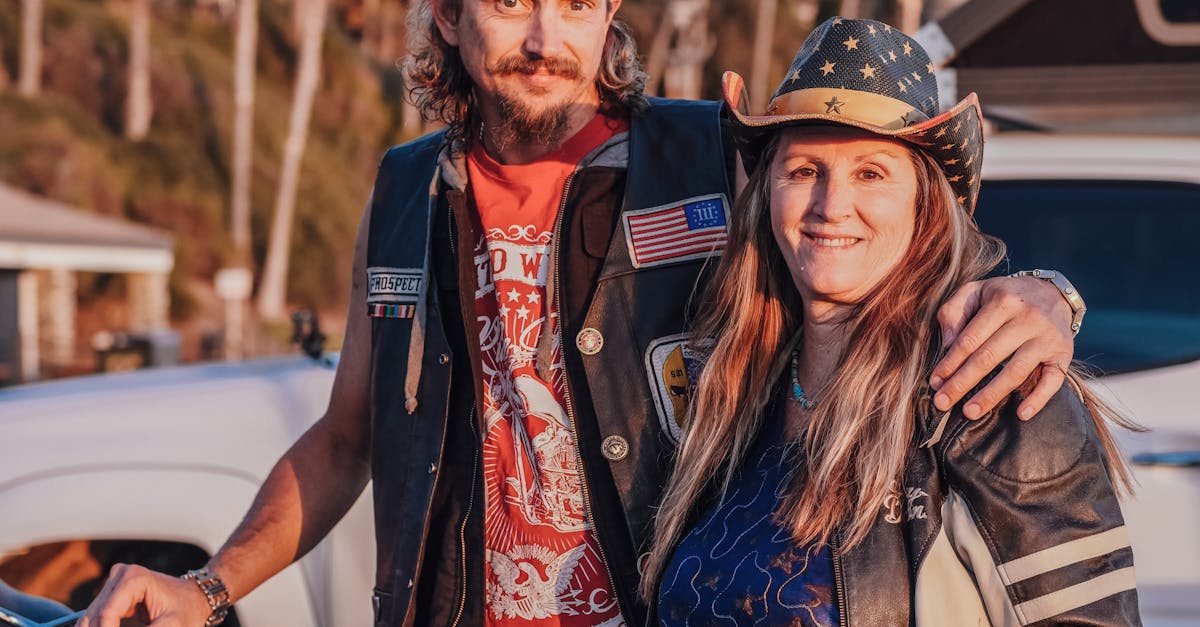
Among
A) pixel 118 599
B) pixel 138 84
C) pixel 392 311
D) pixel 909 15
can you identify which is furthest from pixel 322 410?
pixel 138 84

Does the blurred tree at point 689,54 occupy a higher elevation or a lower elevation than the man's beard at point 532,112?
higher

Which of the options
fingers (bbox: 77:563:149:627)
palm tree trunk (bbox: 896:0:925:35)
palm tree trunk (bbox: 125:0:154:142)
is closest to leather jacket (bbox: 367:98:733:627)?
fingers (bbox: 77:563:149:627)

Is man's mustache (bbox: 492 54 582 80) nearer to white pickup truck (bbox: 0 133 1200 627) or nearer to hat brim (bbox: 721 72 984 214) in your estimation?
hat brim (bbox: 721 72 984 214)

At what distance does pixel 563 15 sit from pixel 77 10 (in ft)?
126

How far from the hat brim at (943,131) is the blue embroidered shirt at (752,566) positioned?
46 centimetres

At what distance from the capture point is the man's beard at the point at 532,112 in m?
2.46

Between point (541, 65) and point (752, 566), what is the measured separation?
1003 mm

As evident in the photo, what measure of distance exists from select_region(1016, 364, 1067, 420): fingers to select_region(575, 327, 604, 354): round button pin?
33.1 inches

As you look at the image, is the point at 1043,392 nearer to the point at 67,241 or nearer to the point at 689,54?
the point at 67,241

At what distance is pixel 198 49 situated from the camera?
38562 mm

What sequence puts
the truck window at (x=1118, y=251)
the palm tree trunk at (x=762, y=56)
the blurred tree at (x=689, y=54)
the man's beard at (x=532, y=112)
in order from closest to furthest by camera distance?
1. the man's beard at (x=532, y=112)
2. the truck window at (x=1118, y=251)
3. the blurred tree at (x=689, y=54)
4. the palm tree trunk at (x=762, y=56)

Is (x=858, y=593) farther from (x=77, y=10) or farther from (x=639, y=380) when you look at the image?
(x=77, y=10)


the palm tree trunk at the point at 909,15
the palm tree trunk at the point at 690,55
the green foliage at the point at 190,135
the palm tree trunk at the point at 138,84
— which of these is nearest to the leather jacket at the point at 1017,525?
the palm tree trunk at the point at 909,15

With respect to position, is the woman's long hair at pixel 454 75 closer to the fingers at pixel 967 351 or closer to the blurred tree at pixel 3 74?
the fingers at pixel 967 351
